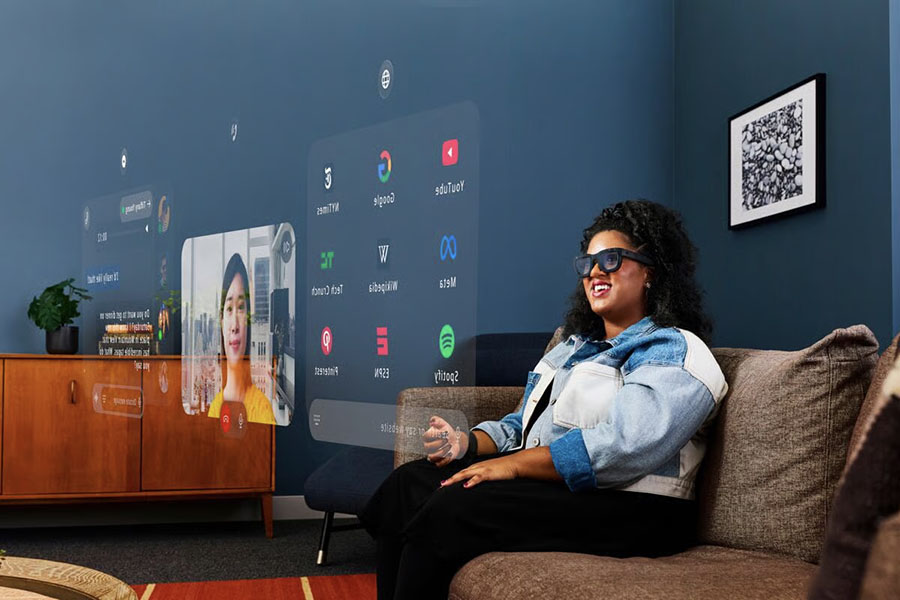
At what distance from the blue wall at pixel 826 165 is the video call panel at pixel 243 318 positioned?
1680 mm

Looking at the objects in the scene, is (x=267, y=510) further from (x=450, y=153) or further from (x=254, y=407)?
(x=450, y=153)

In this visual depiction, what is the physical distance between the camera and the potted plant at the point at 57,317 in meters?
3.28

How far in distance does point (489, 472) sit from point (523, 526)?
0.13 meters

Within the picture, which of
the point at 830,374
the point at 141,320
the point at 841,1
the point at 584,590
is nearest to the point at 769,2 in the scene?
the point at 841,1

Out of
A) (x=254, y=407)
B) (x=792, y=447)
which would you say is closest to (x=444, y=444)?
(x=792, y=447)

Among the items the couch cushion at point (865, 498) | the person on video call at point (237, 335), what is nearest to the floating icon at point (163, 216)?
the person on video call at point (237, 335)

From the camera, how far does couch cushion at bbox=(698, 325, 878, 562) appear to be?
1.46 metres

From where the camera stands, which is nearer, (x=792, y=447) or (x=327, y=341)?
(x=792, y=447)

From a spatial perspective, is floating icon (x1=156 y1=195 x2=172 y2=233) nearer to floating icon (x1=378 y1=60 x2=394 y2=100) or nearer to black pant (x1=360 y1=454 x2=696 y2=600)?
floating icon (x1=378 y1=60 x2=394 y2=100)

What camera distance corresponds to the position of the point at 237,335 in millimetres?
2633

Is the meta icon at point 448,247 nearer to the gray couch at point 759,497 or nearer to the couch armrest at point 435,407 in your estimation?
the couch armrest at point 435,407

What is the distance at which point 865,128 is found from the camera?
8.85ft

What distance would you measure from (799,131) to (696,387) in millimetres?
1743

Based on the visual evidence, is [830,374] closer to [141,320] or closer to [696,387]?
[696,387]
